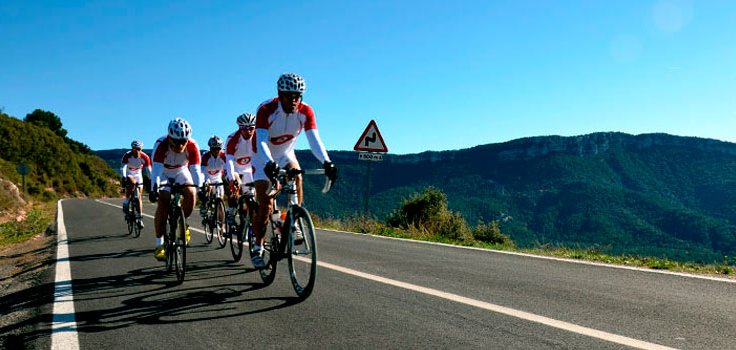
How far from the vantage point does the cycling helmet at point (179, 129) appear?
6590 millimetres

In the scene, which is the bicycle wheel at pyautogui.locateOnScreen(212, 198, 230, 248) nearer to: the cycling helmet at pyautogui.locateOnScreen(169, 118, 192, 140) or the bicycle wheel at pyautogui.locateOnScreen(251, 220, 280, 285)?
the cycling helmet at pyautogui.locateOnScreen(169, 118, 192, 140)

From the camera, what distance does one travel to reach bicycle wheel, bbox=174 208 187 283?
5848 mm

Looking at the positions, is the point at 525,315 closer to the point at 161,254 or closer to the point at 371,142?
the point at 161,254

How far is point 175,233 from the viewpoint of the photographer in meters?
6.49

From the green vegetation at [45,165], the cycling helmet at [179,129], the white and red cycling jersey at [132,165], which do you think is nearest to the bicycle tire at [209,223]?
the white and red cycling jersey at [132,165]

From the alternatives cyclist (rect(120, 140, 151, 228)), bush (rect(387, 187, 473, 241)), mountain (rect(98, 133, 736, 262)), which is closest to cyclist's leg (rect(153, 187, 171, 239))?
cyclist (rect(120, 140, 151, 228))

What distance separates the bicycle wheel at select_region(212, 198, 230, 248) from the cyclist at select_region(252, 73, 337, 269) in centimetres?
417

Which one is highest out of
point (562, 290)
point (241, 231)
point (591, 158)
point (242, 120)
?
point (591, 158)

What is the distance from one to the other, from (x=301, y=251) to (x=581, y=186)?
105977mm

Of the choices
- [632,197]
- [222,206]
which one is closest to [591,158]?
[632,197]

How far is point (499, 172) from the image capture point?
111 metres

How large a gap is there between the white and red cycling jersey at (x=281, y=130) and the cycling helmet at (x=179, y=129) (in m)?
1.49

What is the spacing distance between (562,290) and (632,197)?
105409 mm

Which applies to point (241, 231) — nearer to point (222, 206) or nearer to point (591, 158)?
point (222, 206)
